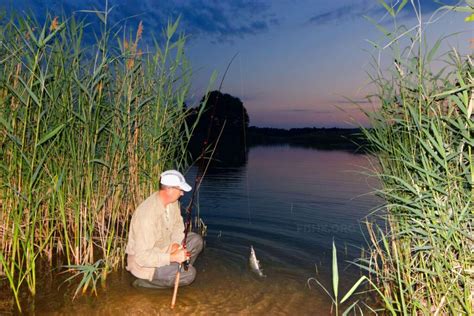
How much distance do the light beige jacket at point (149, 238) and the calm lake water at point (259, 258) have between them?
327 mm

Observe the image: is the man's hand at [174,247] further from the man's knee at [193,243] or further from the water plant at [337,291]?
the water plant at [337,291]

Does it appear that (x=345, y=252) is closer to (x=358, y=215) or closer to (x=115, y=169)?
(x=358, y=215)

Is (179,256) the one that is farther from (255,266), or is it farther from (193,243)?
(255,266)

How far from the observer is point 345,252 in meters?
6.71

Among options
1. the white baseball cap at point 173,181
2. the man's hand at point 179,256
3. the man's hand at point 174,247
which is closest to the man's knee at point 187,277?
the man's hand at point 174,247

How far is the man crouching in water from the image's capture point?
180 inches

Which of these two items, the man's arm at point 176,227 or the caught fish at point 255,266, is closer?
the man's arm at point 176,227

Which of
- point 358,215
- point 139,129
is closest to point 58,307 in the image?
point 139,129

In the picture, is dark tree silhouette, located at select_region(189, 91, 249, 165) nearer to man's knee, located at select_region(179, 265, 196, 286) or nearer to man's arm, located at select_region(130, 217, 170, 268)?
man's arm, located at select_region(130, 217, 170, 268)

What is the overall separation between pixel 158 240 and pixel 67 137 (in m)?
1.68

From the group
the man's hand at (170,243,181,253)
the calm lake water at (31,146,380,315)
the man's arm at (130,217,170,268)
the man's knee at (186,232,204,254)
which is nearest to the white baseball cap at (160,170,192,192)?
the man's arm at (130,217,170,268)

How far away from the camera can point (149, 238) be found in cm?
458

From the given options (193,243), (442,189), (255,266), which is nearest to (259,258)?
(255,266)

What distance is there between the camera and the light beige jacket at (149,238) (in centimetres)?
458
